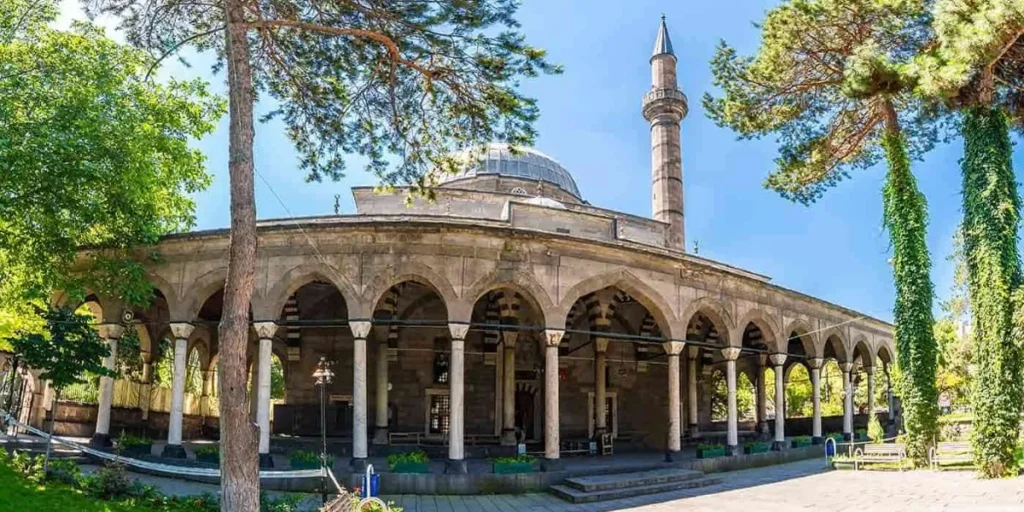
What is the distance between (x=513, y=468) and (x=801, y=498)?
5454 millimetres

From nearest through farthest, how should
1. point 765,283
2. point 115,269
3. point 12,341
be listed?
point 12,341 < point 115,269 < point 765,283

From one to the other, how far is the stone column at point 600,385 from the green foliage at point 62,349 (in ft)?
39.6

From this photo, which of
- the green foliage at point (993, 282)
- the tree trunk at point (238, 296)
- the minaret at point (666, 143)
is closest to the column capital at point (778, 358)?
the green foliage at point (993, 282)

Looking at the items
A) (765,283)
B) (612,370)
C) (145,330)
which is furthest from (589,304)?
(145,330)

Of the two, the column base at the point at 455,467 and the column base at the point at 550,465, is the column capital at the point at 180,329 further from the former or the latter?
the column base at the point at 550,465

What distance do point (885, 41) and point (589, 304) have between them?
32.2 ft

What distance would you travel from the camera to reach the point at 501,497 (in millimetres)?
13422

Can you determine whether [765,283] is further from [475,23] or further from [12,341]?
[12,341]

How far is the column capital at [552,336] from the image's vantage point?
49.6 ft

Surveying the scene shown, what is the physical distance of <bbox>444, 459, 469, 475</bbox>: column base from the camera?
13.8 m

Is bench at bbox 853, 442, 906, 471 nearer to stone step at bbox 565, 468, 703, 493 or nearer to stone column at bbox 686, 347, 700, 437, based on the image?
stone step at bbox 565, 468, 703, 493

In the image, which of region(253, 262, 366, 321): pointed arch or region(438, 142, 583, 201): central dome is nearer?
region(253, 262, 366, 321): pointed arch

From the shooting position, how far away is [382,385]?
17.8 meters

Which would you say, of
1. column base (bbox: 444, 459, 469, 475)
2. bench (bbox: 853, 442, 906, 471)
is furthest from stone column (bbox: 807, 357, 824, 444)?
column base (bbox: 444, 459, 469, 475)
